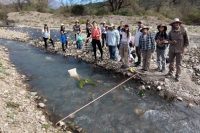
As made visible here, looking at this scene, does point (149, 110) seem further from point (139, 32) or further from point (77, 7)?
point (77, 7)

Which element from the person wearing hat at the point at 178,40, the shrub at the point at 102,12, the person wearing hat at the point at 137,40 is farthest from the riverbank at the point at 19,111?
the shrub at the point at 102,12

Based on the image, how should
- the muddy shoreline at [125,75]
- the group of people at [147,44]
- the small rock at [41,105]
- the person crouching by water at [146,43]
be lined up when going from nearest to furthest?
the small rock at [41,105] → the muddy shoreline at [125,75] → the group of people at [147,44] → the person crouching by water at [146,43]

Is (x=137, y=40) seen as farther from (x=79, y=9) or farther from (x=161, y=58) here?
(x=79, y=9)

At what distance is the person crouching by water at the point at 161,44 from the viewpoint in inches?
587

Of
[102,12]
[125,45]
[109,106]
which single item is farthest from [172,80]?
[102,12]

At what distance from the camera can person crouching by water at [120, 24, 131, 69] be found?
54.0 ft

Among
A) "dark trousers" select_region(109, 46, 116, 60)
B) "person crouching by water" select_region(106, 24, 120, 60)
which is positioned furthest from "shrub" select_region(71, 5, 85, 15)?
"person crouching by water" select_region(106, 24, 120, 60)

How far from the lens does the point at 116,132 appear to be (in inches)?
418

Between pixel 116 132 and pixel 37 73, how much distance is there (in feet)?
27.6

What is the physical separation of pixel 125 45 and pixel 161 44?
2053 millimetres

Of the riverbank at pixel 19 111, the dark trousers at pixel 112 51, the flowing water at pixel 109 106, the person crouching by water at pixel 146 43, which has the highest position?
the person crouching by water at pixel 146 43

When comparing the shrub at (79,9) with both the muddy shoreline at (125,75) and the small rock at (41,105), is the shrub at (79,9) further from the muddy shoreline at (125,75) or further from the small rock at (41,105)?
the small rock at (41,105)

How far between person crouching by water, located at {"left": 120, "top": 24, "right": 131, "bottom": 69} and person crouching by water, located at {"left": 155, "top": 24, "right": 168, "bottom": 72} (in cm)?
165

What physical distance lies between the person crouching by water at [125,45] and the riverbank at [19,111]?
16.4 ft
